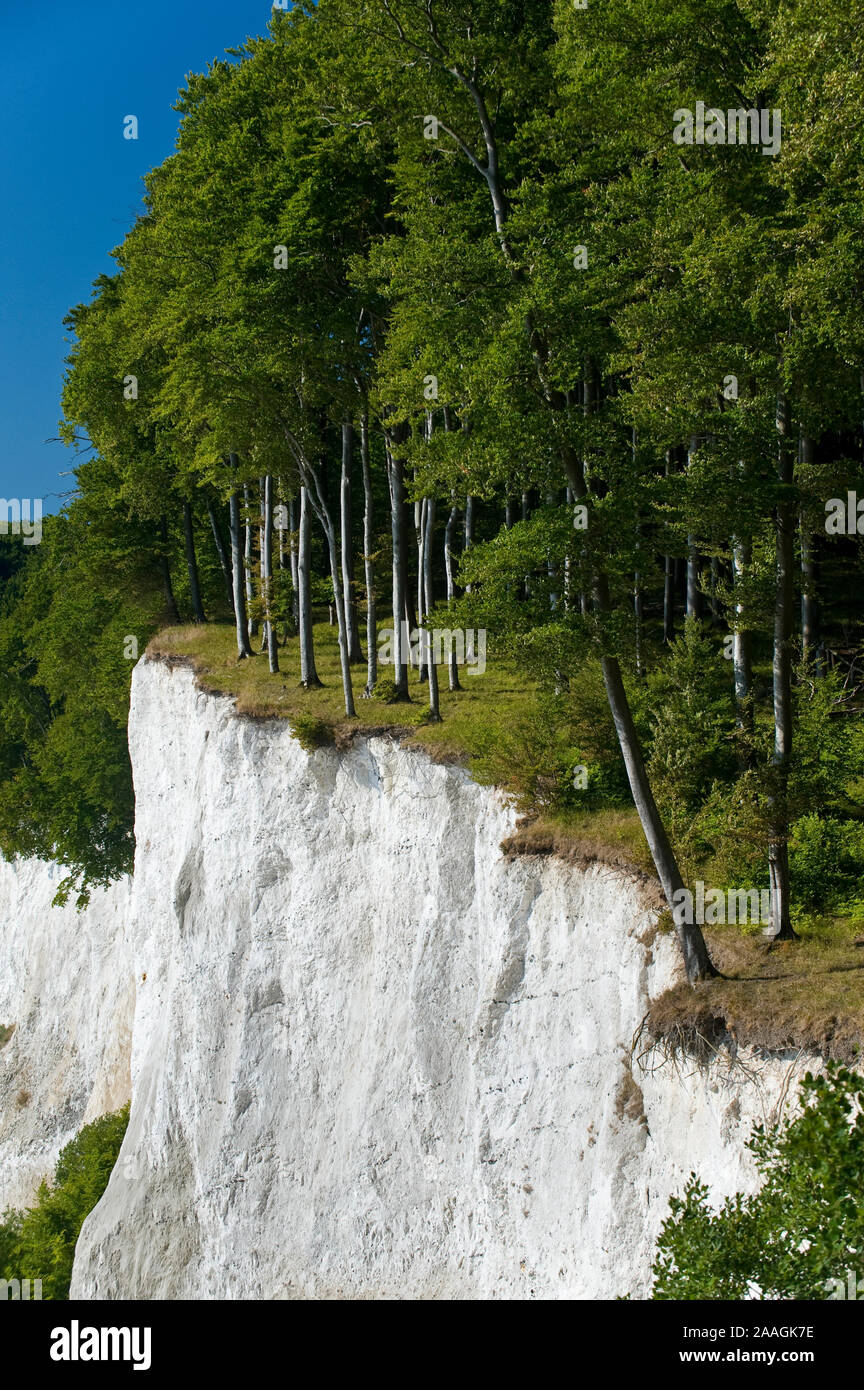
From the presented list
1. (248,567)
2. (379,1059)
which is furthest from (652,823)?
(248,567)

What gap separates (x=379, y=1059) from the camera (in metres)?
18.1

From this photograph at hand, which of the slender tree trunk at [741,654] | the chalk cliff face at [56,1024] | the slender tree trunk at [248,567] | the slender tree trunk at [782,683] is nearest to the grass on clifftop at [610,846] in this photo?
the slender tree trunk at [782,683]

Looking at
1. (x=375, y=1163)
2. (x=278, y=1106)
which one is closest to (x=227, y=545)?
(x=278, y=1106)

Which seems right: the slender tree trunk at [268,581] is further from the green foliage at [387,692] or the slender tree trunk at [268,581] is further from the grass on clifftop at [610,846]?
the green foliage at [387,692]

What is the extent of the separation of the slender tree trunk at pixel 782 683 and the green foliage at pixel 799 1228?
200 inches

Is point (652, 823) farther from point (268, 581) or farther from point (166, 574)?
point (166, 574)

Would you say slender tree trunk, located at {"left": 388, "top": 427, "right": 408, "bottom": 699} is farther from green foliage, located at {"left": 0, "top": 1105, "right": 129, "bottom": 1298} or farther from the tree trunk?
green foliage, located at {"left": 0, "top": 1105, "right": 129, "bottom": 1298}

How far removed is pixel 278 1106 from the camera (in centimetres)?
2005

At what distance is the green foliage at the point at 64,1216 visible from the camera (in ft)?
85.5

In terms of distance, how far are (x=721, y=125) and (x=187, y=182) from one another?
15.7 metres

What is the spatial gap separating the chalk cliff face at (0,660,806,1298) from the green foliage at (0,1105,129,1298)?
10.3 feet

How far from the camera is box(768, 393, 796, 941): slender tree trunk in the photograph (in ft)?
38.5

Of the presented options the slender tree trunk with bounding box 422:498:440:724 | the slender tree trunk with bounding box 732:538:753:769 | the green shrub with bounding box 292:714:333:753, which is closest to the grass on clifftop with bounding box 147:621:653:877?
the green shrub with bounding box 292:714:333:753

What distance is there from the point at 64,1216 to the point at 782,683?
26230mm
